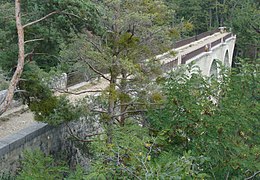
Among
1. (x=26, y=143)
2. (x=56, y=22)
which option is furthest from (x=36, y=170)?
(x=56, y=22)

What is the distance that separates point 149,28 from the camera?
8.98 m

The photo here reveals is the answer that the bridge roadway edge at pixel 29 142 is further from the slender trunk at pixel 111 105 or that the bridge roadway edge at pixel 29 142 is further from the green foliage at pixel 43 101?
the slender trunk at pixel 111 105

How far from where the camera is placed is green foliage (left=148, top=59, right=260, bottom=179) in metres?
7.17

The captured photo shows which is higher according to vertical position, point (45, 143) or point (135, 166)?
point (135, 166)

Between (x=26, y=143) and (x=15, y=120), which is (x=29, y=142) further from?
(x=15, y=120)

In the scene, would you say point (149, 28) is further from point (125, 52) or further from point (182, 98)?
point (182, 98)

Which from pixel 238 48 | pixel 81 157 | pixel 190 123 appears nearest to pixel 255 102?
pixel 190 123

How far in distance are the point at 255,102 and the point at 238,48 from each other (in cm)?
4049

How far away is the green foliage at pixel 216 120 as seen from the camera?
7172 mm

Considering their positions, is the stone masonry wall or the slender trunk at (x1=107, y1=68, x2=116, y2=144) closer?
the slender trunk at (x1=107, y1=68, x2=116, y2=144)

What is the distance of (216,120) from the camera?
751 centimetres

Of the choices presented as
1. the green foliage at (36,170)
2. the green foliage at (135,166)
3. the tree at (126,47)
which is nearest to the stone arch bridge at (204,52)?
the tree at (126,47)

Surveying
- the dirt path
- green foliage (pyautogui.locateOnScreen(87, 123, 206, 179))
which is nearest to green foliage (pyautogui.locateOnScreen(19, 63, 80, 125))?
the dirt path

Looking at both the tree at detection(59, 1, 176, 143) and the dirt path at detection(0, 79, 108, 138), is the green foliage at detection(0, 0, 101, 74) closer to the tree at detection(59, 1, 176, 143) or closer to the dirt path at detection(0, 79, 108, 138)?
the tree at detection(59, 1, 176, 143)
